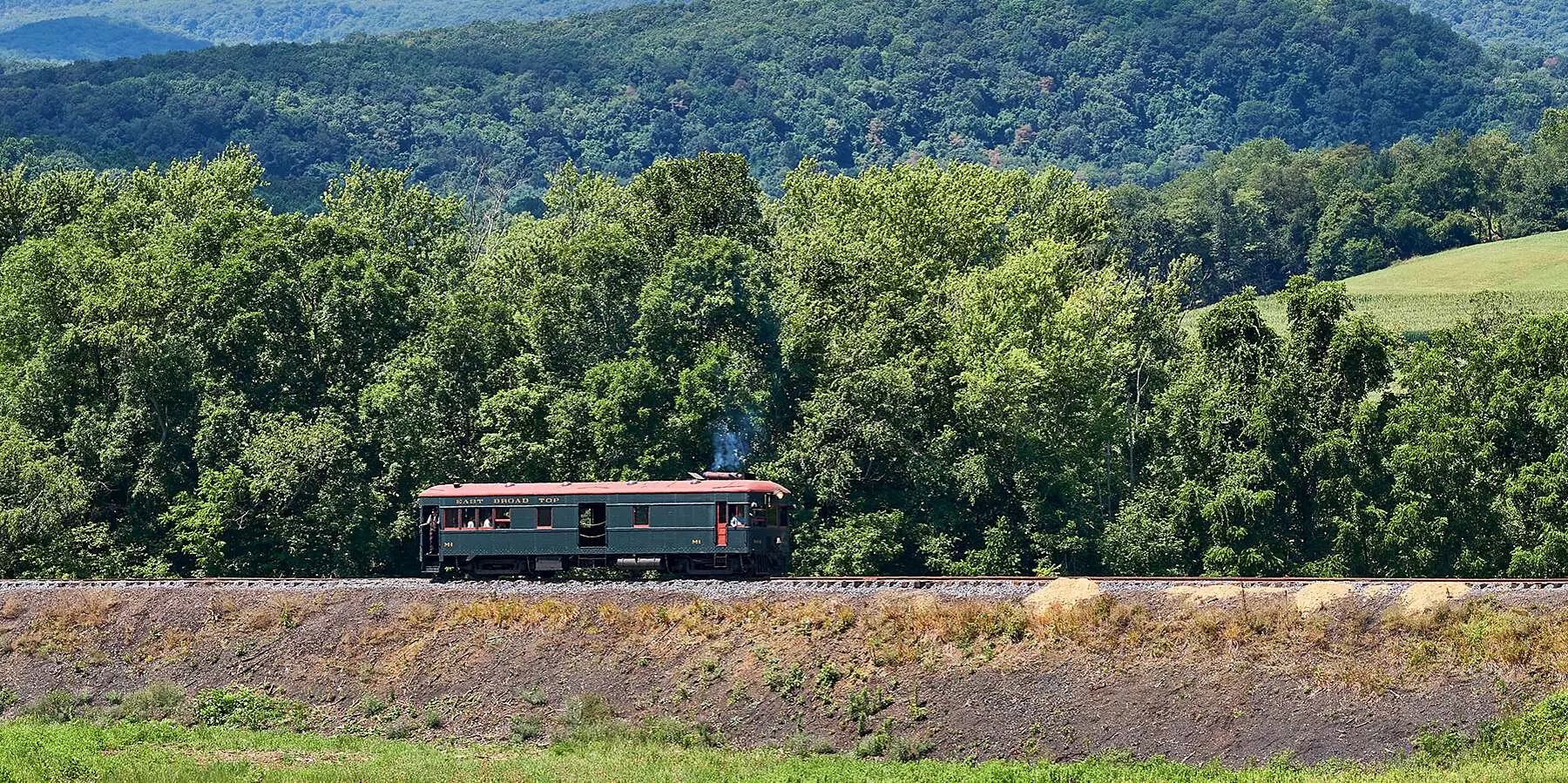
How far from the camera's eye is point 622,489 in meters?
58.7

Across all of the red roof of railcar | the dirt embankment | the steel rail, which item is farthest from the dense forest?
the dirt embankment

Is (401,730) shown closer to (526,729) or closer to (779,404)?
(526,729)

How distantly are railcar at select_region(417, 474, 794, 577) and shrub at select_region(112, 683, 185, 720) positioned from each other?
415 inches

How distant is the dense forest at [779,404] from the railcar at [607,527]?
25.0 ft

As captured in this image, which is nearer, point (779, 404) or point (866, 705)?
point (866, 705)

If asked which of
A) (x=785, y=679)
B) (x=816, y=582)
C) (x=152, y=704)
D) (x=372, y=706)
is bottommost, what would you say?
(x=152, y=704)

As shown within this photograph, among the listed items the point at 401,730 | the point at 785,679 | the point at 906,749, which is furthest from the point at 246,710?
the point at 906,749

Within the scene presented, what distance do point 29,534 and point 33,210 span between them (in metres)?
24.1

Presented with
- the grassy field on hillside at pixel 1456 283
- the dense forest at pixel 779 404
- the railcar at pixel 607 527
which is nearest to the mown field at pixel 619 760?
the railcar at pixel 607 527

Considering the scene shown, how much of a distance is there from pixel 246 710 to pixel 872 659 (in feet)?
54.1

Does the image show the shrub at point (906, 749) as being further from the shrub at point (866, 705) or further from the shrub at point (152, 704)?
the shrub at point (152, 704)

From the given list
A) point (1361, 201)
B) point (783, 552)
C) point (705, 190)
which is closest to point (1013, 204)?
point (705, 190)

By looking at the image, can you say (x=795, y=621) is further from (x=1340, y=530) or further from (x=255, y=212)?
(x=255, y=212)

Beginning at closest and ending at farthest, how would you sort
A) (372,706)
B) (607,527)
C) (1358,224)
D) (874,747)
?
(874,747) → (372,706) → (607,527) → (1358,224)
